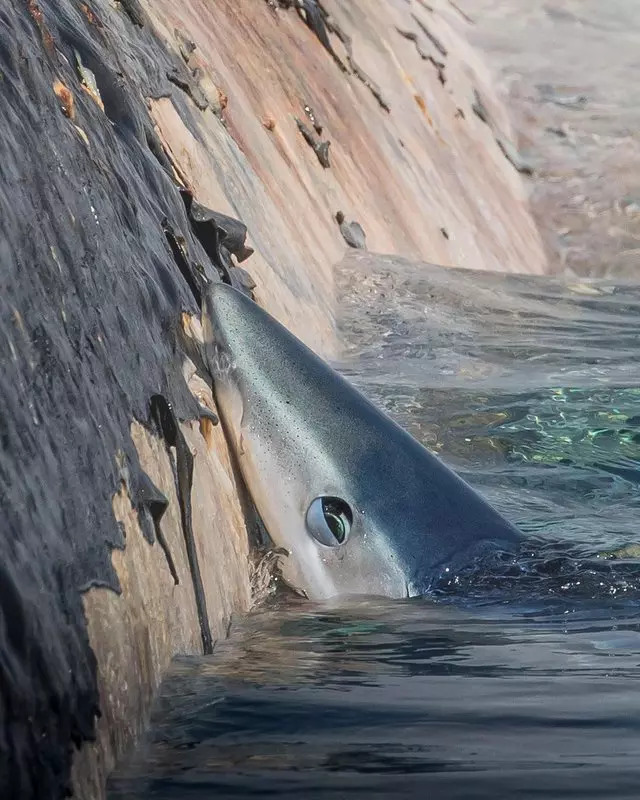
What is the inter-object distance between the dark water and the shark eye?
7.2 inches

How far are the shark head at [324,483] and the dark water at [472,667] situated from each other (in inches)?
4.1

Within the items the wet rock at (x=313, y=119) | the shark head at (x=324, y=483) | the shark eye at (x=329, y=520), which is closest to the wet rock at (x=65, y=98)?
the shark head at (x=324, y=483)

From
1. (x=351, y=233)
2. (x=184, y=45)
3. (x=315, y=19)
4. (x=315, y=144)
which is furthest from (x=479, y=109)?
(x=184, y=45)

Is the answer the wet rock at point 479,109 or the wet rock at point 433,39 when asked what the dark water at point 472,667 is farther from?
the wet rock at point 479,109

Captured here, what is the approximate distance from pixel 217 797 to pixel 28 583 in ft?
1.07

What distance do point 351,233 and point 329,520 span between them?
17.9 ft

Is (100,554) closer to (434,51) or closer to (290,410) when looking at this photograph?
(290,410)

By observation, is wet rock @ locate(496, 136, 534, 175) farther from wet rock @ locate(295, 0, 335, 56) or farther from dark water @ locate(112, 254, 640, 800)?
dark water @ locate(112, 254, 640, 800)

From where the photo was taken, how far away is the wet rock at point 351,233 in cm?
857

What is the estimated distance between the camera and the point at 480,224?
11383mm

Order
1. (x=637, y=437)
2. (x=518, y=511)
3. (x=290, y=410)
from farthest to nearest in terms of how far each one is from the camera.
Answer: (x=637, y=437), (x=518, y=511), (x=290, y=410)

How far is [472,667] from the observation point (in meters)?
2.47

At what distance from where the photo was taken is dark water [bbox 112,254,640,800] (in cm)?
187

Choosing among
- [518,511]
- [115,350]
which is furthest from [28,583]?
[518,511]
